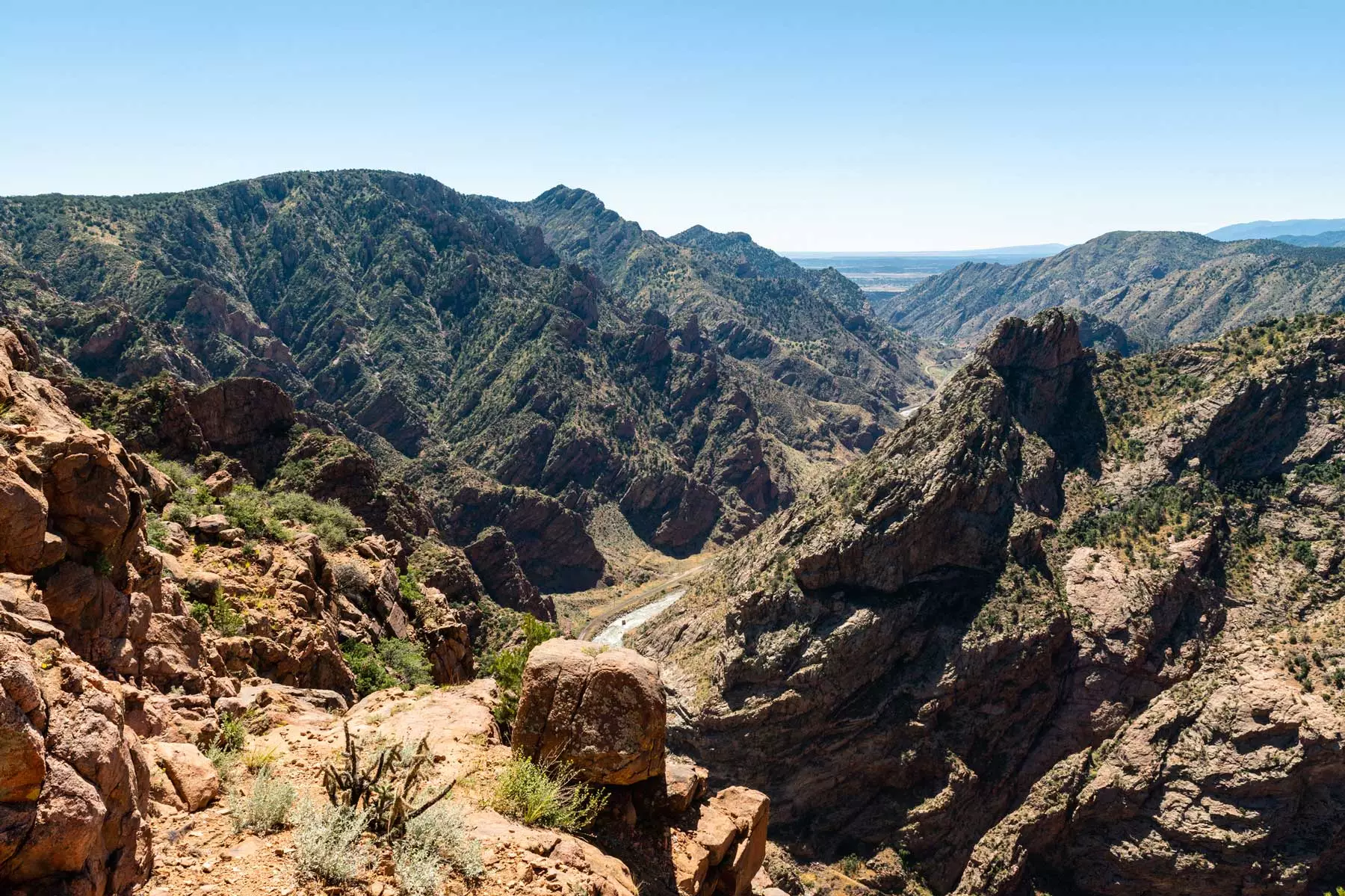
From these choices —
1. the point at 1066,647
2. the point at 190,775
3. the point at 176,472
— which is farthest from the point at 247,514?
the point at 1066,647

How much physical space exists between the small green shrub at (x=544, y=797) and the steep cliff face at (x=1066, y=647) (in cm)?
5207

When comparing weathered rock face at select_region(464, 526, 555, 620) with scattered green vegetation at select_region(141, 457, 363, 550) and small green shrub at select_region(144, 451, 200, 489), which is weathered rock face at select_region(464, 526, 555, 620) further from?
small green shrub at select_region(144, 451, 200, 489)

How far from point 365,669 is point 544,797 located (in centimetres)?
1805

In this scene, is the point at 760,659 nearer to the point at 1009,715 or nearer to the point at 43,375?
the point at 1009,715

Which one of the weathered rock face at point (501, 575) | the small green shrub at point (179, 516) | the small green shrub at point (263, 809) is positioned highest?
the small green shrub at point (179, 516)

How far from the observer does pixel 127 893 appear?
1023 centimetres

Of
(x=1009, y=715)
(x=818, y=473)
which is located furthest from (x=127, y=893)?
(x=818, y=473)

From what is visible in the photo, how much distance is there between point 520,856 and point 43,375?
4638 centimetres

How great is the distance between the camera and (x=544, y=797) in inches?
543

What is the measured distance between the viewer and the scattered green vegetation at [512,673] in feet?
58.2

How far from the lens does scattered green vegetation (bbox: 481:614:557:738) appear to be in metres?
17.7

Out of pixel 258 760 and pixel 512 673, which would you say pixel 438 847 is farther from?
pixel 512 673

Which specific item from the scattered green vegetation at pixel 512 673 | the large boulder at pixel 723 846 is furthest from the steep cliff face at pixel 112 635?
the large boulder at pixel 723 846

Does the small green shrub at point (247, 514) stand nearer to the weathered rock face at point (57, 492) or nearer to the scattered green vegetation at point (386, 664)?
the scattered green vegetation at point (386, 664)
